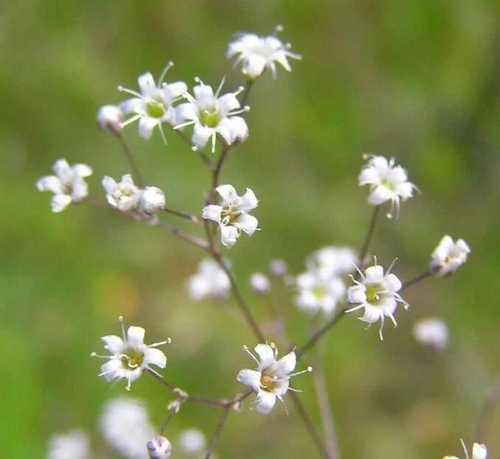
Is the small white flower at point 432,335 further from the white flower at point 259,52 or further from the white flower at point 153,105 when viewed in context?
the white flower at point 153,105

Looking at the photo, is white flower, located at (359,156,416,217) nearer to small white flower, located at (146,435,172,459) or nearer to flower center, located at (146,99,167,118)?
flower center, located at (146,99,167,118)

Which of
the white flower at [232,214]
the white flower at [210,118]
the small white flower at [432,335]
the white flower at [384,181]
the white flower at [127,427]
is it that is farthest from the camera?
the white flower at [127,427]

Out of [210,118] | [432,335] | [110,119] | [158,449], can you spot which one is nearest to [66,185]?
[110,119]

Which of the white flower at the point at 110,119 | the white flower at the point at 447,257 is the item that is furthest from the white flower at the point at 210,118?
the white flower at the point at 447,257

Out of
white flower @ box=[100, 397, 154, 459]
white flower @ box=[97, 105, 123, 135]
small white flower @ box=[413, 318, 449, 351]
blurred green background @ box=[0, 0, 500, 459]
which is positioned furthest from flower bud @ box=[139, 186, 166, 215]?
blurred green background @ box=[0, 0, 500, 459]

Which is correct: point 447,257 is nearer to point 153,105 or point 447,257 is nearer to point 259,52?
point 259,52

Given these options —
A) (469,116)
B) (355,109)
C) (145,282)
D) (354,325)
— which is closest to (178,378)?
(145,282)
